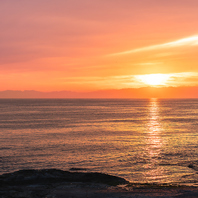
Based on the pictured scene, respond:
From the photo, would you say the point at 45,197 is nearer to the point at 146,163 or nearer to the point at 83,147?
the point at 146,163

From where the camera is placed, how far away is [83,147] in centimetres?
5044

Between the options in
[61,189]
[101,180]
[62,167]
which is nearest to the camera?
[61,189]

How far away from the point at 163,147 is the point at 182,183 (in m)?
21.2

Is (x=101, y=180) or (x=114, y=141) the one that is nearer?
(x=101, y=180)

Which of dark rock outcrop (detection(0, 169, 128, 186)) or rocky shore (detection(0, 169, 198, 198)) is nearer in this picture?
rocky shore (detection(0, 169, 198, 198))

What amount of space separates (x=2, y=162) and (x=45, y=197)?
18.7 meters

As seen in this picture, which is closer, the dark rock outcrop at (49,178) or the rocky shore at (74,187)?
the rocky shore at (74,187)

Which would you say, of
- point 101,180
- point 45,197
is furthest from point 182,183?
point 45,197

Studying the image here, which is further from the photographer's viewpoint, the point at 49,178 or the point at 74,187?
the point at 49,178

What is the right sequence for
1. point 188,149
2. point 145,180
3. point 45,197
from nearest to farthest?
1. point 45,197
2. point 145,180
3. point 188,149

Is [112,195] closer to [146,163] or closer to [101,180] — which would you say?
[101,180]

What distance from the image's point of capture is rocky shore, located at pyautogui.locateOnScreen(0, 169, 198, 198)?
919 inches

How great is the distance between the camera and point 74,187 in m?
25.6

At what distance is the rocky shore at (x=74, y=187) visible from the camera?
919 inches
